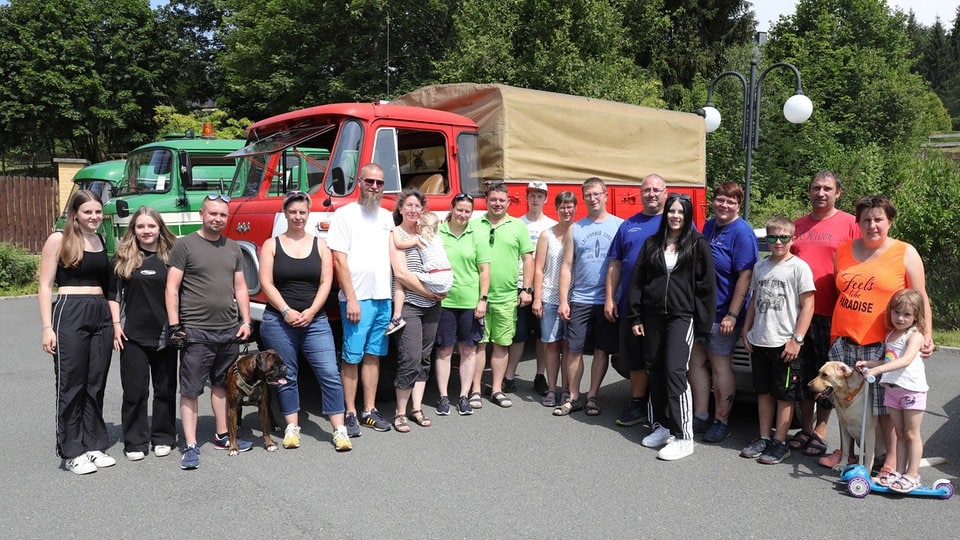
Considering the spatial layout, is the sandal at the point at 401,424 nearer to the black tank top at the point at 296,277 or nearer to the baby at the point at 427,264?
the baby at the point at 427,264

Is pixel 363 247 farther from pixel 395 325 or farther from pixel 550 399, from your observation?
pixel 550 399

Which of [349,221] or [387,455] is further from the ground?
[349,221]

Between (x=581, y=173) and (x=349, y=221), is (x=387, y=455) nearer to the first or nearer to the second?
(x=349, y=221)

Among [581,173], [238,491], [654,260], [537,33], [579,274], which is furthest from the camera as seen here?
[537,33]

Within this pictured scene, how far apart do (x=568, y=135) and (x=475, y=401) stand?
3.35 metres

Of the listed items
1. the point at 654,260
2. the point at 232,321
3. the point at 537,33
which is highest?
the point at 537,33

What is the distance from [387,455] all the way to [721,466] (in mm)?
2327

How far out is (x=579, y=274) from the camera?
19.1ft

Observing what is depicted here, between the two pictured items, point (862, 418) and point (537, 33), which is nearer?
point (862, 418)

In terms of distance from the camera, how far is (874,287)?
4.38 m

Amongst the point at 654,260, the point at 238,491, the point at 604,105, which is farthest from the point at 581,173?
the point at 238,491

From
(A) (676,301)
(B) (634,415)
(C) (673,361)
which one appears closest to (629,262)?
(A) (676,301)

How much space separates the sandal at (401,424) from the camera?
545 centimetres

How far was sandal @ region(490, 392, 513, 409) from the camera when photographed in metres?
6.16
